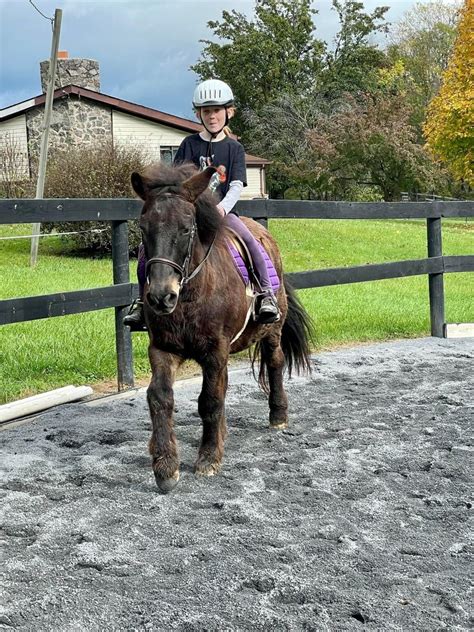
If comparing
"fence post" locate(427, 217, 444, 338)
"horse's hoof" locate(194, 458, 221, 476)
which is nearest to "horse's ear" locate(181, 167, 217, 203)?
"horse's hoof" locate(194, 458, 221, 476)

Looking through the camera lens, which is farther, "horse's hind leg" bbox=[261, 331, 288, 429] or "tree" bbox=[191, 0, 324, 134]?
"tree" bbox=[191, 0, 324, 134]

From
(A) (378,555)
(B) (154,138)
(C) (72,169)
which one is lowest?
(A) (378,555)

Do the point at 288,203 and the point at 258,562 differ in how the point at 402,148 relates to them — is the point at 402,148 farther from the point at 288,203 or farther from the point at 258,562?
the point at 258,562

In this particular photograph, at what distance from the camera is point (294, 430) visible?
16.6 feet

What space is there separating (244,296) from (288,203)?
9.41 ft

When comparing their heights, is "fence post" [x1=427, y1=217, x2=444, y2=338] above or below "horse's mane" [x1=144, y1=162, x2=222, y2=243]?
below

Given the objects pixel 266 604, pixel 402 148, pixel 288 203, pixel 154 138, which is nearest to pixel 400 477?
pixel 266 604

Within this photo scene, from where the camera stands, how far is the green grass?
22.0ft

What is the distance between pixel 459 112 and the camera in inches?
1139

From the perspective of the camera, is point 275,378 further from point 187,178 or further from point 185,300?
point 187,178

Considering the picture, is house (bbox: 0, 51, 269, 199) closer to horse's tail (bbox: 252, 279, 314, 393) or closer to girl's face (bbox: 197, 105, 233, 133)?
horse's tail (bbox: 252, 279, 314, 393)

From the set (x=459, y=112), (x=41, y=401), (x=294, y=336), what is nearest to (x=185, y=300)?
(x=294, y=336)

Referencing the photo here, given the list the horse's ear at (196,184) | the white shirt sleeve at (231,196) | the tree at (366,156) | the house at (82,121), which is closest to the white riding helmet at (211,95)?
the white shirt sleeve at (231,196)

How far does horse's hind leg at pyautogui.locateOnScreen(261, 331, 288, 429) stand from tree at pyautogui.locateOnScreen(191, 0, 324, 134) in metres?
44.8
